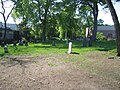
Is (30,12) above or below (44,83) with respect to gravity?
above

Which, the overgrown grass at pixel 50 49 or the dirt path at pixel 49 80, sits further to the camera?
the overgrown grass at pixel 50 49

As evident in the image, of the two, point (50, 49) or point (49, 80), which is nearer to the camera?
point (49, 80)

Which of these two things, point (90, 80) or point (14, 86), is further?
point (90, 80)

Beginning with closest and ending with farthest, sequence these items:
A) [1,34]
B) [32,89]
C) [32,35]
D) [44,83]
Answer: [32,89] < [44,83] < [1,34] < [32,35]

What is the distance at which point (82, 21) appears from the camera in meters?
93.1

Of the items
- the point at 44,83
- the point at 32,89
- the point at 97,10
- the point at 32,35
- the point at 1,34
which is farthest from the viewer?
the point at 32,35

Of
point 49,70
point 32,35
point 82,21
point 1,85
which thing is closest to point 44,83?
point 1,85

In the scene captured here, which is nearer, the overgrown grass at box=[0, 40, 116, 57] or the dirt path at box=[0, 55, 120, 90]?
the dirt path at box=[0, 55, 120, 90]

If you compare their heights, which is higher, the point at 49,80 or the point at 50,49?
the point at 50,49

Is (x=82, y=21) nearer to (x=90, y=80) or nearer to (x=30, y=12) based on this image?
(x=30, y=12)

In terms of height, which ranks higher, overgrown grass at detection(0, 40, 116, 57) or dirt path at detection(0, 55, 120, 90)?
overgrown grass at detection(0, 40, 116, 57)

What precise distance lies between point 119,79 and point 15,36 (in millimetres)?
64940

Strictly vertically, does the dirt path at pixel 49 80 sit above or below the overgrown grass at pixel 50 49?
below

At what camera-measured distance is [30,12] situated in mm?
59406
